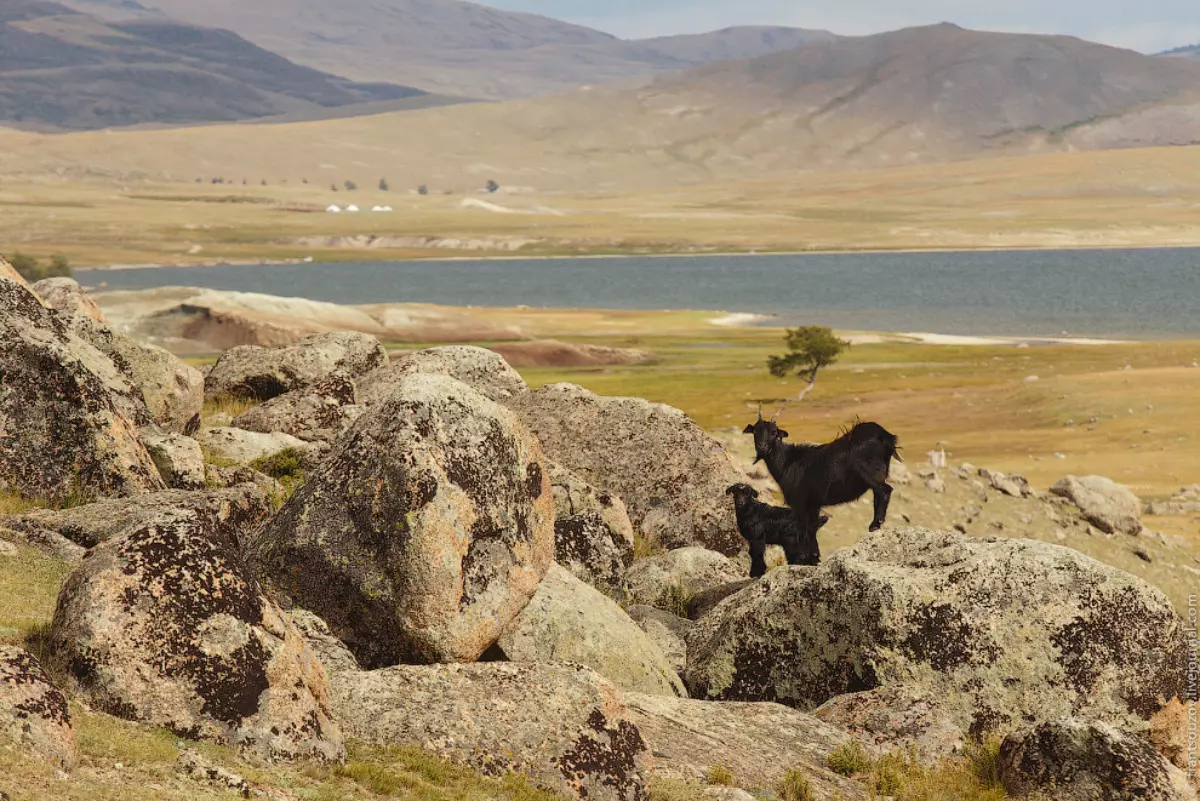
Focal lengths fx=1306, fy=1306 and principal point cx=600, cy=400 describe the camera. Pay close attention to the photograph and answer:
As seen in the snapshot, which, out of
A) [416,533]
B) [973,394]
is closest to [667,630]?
[416,533]

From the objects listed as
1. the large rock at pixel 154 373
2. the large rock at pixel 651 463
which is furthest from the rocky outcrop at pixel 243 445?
the large rock at pixel 651 463

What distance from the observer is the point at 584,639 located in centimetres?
1533

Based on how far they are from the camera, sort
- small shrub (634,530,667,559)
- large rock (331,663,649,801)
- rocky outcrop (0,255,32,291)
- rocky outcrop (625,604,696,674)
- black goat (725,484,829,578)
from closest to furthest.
Result: large rock (331,663,649,801)
rocky outcrop (625,604,696,674)
rocky outcrop (0,255,32,291)
black goat (725,484,829,578)
small shrub (634,530,667,559)

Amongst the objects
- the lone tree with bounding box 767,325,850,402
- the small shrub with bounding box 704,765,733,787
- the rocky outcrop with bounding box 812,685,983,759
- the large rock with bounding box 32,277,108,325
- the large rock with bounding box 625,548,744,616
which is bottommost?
the lone tree with bounding box 767,325,850,402

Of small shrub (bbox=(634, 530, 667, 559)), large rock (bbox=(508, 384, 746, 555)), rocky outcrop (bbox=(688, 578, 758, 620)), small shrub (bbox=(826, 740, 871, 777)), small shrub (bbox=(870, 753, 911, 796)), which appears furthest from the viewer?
large rock (bbox=(508, 384, 746, 555))

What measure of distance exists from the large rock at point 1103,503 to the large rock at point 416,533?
20.8m

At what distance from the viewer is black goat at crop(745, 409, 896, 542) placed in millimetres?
19406

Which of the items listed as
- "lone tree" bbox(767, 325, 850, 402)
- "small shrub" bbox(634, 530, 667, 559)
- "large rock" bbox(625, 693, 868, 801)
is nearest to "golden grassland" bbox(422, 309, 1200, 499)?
"lone tree" bbox(767, 325, 850, 402)

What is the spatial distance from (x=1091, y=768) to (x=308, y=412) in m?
16.7

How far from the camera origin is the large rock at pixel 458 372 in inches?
1063

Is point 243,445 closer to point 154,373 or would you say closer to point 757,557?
point 154,373

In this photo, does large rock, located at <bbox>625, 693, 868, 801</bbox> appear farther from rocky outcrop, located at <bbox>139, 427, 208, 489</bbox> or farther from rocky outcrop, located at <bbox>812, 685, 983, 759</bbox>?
rocky outcrop, located at <bbox>139, 427, 208, 489</bbox>

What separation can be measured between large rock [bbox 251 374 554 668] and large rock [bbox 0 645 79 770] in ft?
14.5

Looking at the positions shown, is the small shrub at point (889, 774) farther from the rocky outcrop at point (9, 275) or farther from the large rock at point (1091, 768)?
the rocky outcrop at point (9, 275)
